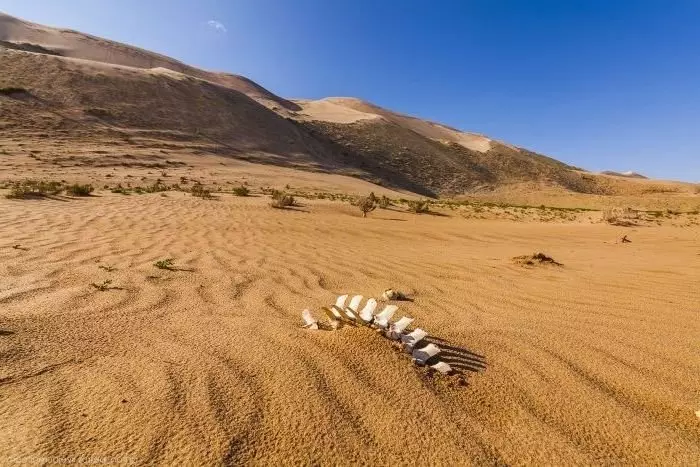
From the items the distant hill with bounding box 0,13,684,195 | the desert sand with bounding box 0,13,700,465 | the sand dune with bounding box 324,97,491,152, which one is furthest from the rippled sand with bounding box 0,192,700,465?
the sand dune with bounding box 324,97,491,152

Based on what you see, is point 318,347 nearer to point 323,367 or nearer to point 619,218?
point 323,367

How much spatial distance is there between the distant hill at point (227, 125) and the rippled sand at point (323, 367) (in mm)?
24574

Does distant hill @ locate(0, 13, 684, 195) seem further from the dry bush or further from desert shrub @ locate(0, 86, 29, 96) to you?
the dry bush

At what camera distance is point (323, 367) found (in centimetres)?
203

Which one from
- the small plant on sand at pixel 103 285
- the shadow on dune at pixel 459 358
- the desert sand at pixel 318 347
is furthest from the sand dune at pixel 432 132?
the shadow on dune at pixel 459 358

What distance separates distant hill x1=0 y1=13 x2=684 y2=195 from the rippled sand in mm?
24574

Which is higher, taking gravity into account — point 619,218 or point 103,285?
point 619,218

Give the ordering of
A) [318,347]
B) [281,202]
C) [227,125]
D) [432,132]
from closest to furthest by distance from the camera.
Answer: [318,347] < [281,202] < [227,125] < [432,132]

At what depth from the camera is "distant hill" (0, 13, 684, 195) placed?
89.1 ft

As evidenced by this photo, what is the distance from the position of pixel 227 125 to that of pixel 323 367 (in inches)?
1404

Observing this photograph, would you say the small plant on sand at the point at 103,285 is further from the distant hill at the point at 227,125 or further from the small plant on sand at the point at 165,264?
the distant hill at the point at 227,125

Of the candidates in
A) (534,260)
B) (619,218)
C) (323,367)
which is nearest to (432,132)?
(619,218)

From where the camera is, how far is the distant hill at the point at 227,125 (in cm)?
2717

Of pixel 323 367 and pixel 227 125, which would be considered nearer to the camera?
pixel 323 367
